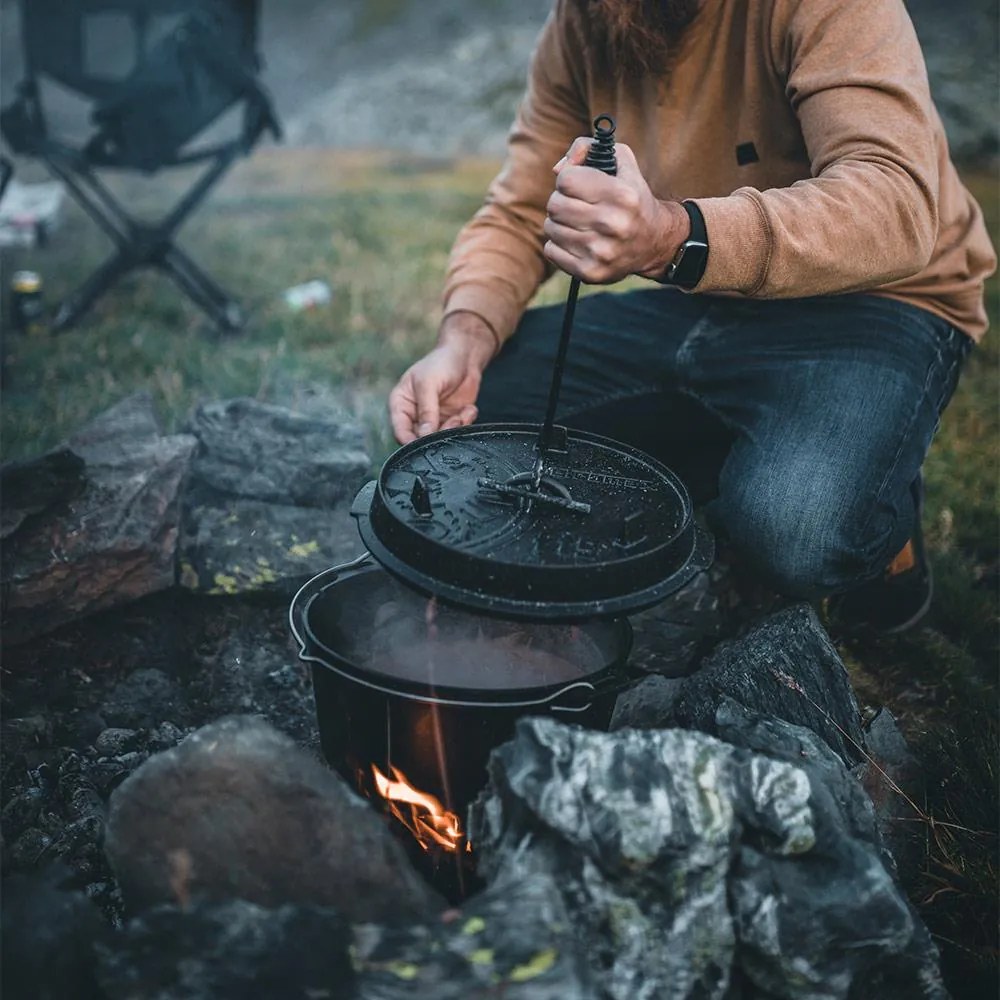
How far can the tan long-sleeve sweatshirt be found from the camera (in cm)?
206

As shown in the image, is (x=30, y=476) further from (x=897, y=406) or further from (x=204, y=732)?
(x=897, y=406)

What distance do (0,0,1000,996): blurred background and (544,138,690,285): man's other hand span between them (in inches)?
54.6

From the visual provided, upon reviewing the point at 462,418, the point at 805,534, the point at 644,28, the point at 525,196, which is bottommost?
the point at 805,534

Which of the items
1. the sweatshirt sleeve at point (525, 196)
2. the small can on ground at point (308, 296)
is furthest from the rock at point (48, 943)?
the small can on ground at point (308, 296)

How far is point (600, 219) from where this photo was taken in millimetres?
1743

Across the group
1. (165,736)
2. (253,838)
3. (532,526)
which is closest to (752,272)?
(532,526)

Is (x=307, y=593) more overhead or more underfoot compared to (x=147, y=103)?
more underfoot

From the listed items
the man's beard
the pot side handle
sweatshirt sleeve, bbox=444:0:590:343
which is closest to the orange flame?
the pot side handle

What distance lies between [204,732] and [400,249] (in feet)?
16.6

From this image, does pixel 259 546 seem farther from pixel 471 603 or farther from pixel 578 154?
pixel 578 154

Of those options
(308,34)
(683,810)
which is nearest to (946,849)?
(683,810)

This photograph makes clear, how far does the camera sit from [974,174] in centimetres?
830

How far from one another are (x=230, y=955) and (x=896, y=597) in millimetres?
2258

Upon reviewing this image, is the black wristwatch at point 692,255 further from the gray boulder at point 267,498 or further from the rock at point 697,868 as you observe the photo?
the gray boulder at point 267,498
